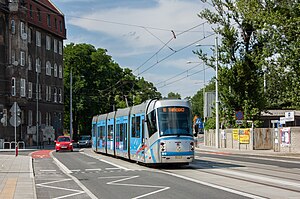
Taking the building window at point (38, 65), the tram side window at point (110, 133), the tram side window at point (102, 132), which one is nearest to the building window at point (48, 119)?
the building window at point (38, 65)

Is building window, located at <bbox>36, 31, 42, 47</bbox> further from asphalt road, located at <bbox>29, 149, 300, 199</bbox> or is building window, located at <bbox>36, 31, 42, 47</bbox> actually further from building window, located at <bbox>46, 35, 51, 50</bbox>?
asphalt road, located at <bbox>29, 149, 300, 199</bbox>

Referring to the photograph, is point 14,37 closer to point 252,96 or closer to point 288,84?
point 252,96

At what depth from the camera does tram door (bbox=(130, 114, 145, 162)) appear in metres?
25.5

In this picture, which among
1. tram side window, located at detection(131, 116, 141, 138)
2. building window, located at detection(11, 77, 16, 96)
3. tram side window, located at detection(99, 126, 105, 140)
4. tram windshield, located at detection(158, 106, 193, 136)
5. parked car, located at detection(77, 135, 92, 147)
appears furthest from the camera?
parked car, located at detection(77, 135, 92, 147)

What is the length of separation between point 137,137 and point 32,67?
47.6m

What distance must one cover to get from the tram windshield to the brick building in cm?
3766

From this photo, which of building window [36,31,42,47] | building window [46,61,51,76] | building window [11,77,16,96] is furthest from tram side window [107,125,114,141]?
building window [46,61,51,76]

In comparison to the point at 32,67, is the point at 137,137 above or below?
below

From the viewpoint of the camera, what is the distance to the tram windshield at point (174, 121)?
23531 mm

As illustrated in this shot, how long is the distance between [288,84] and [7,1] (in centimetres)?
3660

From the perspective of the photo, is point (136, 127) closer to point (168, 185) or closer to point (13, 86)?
point (168, 185)

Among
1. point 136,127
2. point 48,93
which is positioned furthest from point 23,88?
point 136,127

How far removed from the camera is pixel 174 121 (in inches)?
936

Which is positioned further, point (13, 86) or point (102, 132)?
point (13, 86)
